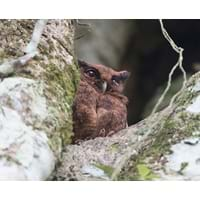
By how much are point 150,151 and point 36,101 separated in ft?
0.81

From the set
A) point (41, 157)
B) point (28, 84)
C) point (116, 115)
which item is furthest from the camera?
point (116, 115)

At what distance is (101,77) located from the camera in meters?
1.69

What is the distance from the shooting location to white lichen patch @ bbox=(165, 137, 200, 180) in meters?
1.46

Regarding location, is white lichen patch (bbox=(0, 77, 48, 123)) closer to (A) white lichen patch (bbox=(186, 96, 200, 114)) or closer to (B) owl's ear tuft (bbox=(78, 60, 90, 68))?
(B) owl's ear tuft (bbox=(78, 60, 90, 68))

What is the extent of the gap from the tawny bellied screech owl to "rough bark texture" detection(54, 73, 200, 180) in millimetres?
24

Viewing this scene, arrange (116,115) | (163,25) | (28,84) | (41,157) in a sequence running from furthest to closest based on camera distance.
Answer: (163,25)
(116,115)
(28,84)
(41,157)

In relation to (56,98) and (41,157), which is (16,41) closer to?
(56,98)

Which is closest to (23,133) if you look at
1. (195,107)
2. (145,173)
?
(145,173)

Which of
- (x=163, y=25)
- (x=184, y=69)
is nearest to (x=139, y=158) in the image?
(x=184, y=69)

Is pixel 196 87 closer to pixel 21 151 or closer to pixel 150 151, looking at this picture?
pixel 150 151

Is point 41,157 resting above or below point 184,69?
below

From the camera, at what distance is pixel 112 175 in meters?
1.46
